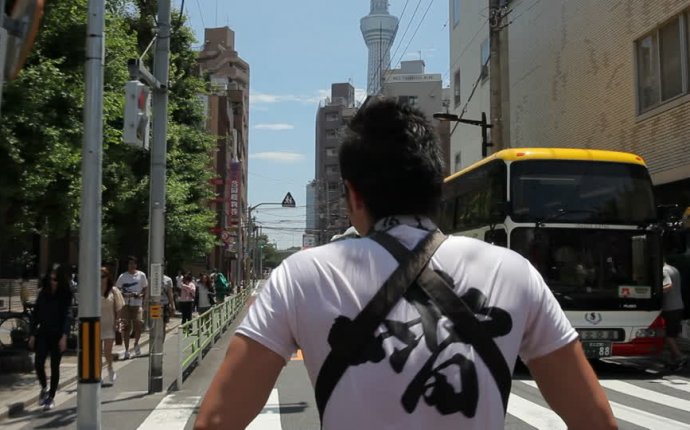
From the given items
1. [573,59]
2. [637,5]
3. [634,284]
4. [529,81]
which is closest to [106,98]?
[634,284]

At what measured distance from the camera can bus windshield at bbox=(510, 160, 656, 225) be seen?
1195 centimetres

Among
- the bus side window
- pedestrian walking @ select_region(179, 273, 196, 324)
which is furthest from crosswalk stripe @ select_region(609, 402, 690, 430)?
pedestrian walking @ select_region(179, 273, 196, 324)

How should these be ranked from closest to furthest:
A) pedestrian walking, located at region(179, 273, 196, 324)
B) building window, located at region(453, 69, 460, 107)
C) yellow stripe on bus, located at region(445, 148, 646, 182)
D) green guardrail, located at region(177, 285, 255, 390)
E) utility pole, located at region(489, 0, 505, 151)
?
green guardrail, located at region(177, 285, 255, 390)
yellow stripe on bus, located at region(445, 148, 646, 182)
utility pole, located at region(489, 0, 505, 151)
pedestrian walking, located at region(179, 273, 196, 324)
building window, located at region(453, 69, 460, 107)

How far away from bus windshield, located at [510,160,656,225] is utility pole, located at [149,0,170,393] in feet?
19.1

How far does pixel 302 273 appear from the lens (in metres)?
1.73

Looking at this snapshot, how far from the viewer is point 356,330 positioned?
166cm

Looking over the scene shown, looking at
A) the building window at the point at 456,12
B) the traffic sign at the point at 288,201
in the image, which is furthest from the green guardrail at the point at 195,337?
the traffic sign at the point at 288,201

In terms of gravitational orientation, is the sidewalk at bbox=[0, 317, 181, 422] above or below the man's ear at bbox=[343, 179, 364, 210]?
below

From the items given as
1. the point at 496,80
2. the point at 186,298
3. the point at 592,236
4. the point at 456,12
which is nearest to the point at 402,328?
the point at 592,236

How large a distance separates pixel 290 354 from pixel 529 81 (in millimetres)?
26159

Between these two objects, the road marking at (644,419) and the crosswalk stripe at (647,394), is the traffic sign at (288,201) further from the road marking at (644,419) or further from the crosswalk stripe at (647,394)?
the road marking at (644,419)

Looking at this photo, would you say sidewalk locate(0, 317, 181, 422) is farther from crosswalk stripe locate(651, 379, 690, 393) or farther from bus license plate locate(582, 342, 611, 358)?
crosswalk stripe locate(651, 379, 690, 393)

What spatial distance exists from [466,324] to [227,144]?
75.6 metres

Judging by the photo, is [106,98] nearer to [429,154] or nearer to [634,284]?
[634,284]
